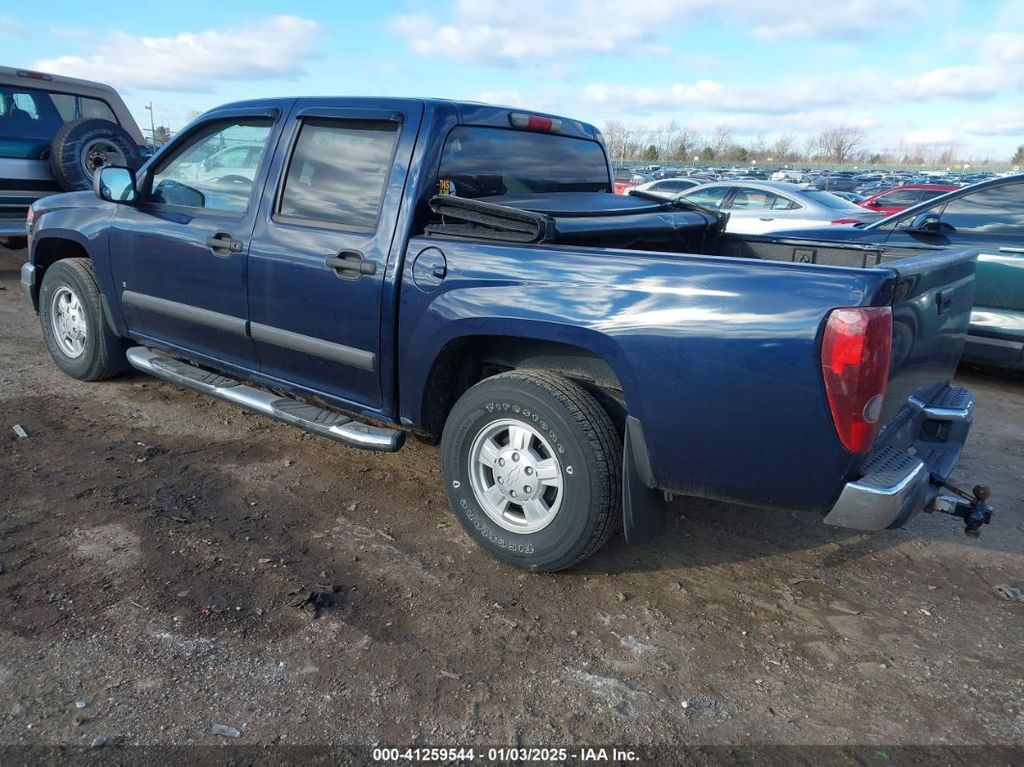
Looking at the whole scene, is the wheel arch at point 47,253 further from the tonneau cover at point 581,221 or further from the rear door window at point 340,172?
the tonneau cover at point 581,221

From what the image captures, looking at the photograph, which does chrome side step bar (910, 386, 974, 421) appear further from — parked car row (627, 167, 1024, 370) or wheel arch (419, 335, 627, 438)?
parked car row (627, 167, 1024, 370)

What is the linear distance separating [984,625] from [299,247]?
3.34 metres

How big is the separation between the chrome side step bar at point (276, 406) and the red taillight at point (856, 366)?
1.92 metres

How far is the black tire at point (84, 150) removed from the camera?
832cm

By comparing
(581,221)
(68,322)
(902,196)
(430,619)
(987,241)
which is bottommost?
(430,619)

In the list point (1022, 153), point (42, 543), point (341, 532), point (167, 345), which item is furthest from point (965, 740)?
point (1022, 153)

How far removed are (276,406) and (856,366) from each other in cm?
274

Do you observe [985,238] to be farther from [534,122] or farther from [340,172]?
[340,172]

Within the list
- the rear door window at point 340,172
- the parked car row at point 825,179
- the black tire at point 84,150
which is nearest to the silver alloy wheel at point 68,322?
the rear door window at point 340,172

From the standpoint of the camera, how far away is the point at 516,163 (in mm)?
4004

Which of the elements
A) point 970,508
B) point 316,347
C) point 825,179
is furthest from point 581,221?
point 825,179

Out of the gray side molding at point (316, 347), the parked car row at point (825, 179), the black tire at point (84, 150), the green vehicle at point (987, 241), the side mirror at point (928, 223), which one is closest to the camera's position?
the gray side molding at point (316, 347)

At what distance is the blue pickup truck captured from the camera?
8.48ft

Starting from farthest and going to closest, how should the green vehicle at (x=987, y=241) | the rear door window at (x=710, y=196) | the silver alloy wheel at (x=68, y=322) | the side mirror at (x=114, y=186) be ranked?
the rear door window at (x=710, y=196), the green vehicle at (x=987, y=241), the silver alloy wheel at (x=68, y=322), the side mirror at (x=114, y=186)
